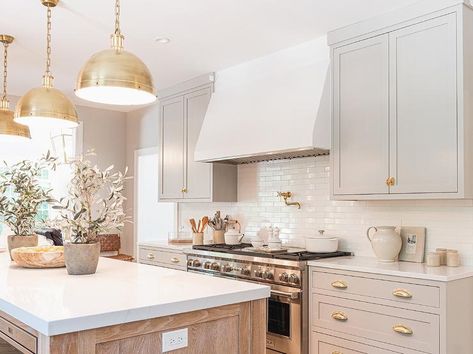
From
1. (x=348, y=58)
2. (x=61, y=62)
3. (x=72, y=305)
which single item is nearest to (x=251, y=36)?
(x=348, y=58)

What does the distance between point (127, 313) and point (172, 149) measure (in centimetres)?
366

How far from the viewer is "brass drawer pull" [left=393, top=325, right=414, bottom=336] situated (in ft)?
9.32

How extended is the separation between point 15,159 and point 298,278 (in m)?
4.06

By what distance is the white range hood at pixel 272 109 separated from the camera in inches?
144

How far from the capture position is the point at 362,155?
3.42m

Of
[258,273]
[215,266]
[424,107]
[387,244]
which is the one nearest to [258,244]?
[215,266]

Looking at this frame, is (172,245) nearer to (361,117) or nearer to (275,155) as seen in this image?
(275,155)

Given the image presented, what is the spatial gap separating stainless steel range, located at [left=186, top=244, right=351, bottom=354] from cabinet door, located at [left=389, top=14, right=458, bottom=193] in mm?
881

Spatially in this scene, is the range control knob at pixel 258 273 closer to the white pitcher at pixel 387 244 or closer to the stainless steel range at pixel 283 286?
the stainless steel range at pixel 283 286

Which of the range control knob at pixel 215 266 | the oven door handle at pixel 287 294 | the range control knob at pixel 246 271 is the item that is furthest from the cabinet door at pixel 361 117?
the range control knob at pixel 215 266

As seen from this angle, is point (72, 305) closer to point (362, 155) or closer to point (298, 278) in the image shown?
point (298, 278)

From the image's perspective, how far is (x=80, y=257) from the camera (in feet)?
8.39

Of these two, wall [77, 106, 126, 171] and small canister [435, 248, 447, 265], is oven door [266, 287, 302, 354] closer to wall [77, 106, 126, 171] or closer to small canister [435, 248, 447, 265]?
small canister [435, 248, 447, 265]

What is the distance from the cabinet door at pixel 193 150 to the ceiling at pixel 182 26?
40 centimetres
